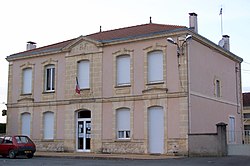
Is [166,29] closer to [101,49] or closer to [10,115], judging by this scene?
[101,49]

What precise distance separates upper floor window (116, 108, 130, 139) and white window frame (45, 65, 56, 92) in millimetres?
5890

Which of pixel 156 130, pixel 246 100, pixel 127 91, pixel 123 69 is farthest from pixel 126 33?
pixel 246 100

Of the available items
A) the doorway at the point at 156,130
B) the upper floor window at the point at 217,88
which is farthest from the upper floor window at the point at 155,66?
the upper floor window at the point at 217,88

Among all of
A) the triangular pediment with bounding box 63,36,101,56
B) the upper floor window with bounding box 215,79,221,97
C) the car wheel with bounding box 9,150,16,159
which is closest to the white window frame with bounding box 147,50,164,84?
the triangular pediment with bounding box 63,36,101,56

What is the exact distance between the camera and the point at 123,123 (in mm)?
26031

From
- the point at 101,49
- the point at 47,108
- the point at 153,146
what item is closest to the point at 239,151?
the point at 153,146

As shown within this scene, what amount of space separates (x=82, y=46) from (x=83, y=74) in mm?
1842

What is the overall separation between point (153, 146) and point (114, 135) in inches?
107

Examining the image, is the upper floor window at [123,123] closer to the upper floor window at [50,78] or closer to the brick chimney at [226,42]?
the upper floor window at [50,78]

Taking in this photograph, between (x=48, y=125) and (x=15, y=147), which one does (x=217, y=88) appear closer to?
(x=48, y=125)

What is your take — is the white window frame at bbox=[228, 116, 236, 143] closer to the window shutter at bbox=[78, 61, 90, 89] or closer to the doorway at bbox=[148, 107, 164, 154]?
the doorway at bbox=[148, 107, 164, 154]

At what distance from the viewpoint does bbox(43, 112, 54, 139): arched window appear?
2921 centimetres

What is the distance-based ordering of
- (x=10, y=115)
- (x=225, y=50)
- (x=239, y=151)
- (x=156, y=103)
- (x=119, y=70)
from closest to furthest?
(x=239, y=151), (x=156, y=103), (x=119, y=70), (x=225, y=50), (x=10, y=115)

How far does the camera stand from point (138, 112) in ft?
83.3
